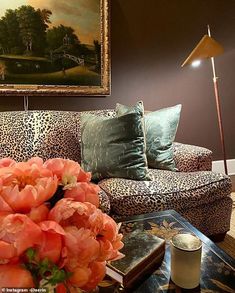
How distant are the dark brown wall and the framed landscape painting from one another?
113 millimetres

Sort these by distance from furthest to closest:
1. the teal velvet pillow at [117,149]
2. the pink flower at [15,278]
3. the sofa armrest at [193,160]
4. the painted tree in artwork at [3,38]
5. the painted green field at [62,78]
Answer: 1. the painted green field at [62,78]
2. the painted tree in artwork at [3,38]
3. the sofa armrest at [193,160]
4. the teal velvet pillow at [117,149]
5. the pink flower at [15,278]

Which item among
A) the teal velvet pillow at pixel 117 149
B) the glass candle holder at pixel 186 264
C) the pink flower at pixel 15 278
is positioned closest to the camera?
the pink flower at pixel 15 278

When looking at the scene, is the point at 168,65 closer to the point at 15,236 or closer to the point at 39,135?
the point at 39,135

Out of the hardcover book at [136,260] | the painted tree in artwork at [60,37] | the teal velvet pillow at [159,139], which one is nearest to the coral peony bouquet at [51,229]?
the hardcover book at [136,260]

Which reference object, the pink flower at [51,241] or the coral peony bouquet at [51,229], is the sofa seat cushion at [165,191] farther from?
the pink flower at [51,241]

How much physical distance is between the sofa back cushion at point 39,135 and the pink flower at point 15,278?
1460 millimetres

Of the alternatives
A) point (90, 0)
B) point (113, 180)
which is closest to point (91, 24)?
point (90, 0)

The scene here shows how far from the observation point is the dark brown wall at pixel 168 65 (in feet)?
8.52

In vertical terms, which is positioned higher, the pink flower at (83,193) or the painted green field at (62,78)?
the painted green field at (62,78)

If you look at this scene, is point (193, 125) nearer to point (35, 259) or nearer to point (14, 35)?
point (14, 35)

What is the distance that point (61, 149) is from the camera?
199 cm

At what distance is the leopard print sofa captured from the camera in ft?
5.48

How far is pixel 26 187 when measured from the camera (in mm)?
520

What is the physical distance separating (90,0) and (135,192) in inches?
66.8
